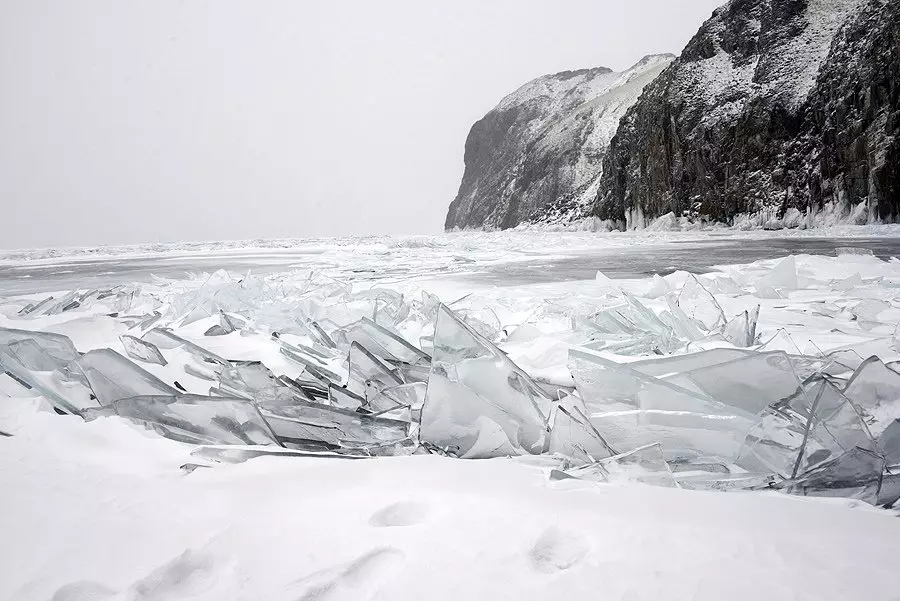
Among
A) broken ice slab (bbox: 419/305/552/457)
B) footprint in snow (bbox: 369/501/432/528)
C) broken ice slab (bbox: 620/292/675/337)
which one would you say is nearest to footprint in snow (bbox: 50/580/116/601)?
footprint in snow (bbox: 369/501/432/528)

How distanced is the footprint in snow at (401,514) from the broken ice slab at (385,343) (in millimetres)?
1084

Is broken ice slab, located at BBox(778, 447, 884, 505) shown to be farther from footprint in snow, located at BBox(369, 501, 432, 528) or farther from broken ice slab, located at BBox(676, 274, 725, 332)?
broken ice slab, located at BBox(676, 274, 725, 332)

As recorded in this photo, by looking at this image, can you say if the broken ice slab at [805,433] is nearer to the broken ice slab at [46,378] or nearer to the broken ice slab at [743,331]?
the broken ice slab at [743,331]

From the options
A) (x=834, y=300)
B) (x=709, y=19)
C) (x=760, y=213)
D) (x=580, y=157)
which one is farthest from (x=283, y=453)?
(x=580, y=157)

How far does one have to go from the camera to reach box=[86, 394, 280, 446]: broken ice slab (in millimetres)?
1240

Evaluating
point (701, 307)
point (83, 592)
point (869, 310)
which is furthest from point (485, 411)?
point (869, 310)

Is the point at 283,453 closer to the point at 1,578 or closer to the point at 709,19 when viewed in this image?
the point at 1,578

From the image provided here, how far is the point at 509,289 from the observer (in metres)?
4.74

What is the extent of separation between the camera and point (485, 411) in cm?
122

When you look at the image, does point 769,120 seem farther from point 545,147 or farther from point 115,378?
point 545,147

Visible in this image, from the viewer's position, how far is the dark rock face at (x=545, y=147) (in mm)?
56219

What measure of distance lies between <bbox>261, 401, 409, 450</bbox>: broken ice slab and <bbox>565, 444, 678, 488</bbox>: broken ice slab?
0.51 meters

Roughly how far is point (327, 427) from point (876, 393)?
4.33 feet

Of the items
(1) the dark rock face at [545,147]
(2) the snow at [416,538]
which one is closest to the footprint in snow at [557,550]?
(2) the snow at [416,538]
